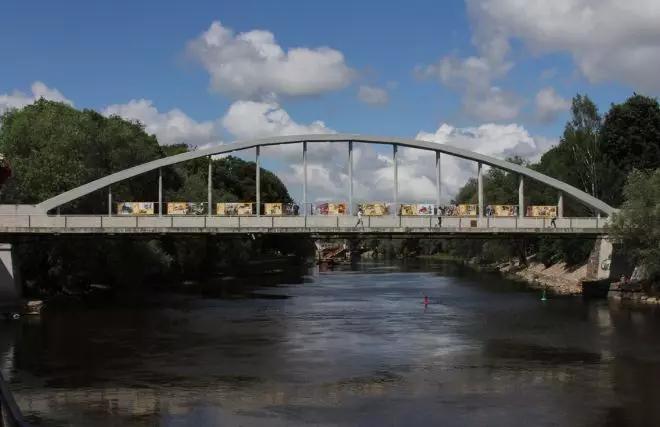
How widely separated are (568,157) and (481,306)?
39430 millimetres

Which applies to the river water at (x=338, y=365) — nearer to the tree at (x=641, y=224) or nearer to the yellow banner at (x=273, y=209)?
the tree at (x=641, y=224)

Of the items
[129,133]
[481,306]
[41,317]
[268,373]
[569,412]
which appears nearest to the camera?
[569,412]

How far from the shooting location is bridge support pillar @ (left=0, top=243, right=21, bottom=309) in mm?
53594

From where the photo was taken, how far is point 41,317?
167 feet

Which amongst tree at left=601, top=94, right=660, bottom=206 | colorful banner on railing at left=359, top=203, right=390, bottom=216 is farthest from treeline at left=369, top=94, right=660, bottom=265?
colorful banner on railing at left=359, top=203, right=390, bottom=216

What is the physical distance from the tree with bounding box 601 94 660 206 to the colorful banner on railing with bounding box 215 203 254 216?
140ft

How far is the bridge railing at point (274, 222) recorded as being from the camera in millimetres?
57844

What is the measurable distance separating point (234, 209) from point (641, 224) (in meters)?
33.0

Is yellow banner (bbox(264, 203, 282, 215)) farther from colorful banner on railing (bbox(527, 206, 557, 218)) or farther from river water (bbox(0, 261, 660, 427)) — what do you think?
colorful banner on railing (bbox(527, 206, 557, 218))

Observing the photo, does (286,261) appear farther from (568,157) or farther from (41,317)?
(41,317)

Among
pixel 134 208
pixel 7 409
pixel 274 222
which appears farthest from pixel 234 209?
pixel 7 409

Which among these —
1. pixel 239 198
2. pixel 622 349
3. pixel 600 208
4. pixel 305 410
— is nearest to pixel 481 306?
pixel 600 208

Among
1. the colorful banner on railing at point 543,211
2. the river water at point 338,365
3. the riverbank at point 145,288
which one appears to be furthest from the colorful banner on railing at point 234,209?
the colorful banner on railing at point 543,211

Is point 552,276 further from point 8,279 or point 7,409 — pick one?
point 7,409
